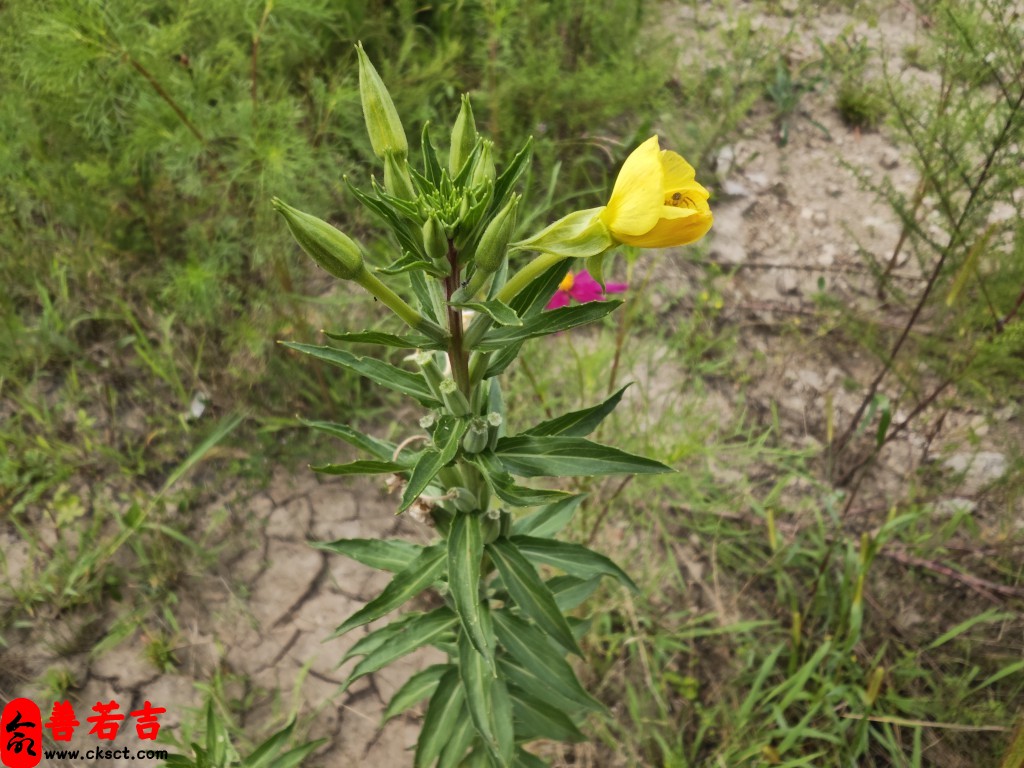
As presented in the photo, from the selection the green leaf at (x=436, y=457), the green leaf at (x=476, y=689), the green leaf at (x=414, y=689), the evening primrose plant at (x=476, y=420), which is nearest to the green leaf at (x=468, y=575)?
the evening primrose plant at (x=476, y=420)

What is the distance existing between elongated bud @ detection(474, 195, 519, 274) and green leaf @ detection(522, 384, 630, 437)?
442 mm

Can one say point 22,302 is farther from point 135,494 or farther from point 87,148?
point 135,494

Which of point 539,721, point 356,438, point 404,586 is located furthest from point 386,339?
point 539,721

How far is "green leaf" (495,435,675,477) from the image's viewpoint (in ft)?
4.50

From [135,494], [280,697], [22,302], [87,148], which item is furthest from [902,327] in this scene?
[22,302]

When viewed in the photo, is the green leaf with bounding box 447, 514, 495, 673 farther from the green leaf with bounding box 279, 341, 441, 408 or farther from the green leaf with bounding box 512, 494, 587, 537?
the green leaf with bounding box 512, 494, 587, 537

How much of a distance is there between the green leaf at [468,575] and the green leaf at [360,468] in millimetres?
202

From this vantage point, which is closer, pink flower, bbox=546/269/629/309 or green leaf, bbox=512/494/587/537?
green leaf, bbox=512/494/587/537

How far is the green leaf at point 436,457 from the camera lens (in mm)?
1169

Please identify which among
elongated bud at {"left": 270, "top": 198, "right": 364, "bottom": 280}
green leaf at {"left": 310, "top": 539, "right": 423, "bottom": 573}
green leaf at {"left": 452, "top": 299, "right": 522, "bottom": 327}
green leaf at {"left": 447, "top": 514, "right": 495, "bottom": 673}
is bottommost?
green leaf at {"left": 310, "top": 539, "right": 423, "bottom": 573}

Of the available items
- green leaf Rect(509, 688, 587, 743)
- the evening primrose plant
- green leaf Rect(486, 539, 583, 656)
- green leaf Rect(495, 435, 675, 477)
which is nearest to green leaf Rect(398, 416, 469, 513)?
the evening primrose plant

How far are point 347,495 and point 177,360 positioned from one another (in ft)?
2.88

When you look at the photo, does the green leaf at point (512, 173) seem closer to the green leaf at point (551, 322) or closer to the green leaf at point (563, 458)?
the green leaf at point (551, 322)

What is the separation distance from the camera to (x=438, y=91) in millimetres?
3422
